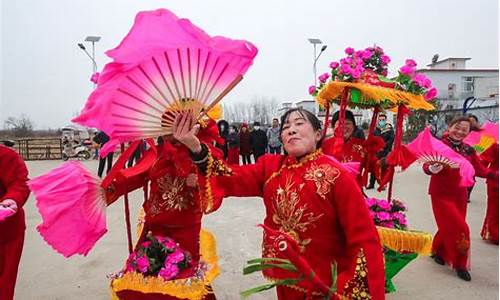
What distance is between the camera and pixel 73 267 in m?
4.56

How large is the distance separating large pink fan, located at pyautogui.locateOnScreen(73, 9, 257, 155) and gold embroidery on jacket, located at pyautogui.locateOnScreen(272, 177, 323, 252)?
60 centimetres

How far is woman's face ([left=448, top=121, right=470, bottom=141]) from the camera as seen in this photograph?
421cm

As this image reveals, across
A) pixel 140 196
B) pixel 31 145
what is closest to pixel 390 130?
pixel 140 196

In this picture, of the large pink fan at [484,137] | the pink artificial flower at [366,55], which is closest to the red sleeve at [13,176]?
the pink artificial flower at [366,55]

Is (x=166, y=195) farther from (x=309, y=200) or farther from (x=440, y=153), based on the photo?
(x=440, y=153)

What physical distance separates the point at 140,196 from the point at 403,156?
274 inches

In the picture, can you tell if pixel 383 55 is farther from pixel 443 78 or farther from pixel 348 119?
pixel 443 78

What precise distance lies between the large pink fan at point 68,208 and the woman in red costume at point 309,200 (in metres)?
0.82

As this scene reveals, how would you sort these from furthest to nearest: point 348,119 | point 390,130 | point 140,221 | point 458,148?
point 390,130
point 458,148
point 348,119
point 140,221

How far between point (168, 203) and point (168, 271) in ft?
1.44

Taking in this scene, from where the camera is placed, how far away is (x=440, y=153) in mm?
3781

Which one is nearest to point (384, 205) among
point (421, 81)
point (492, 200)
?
point (421, 81)

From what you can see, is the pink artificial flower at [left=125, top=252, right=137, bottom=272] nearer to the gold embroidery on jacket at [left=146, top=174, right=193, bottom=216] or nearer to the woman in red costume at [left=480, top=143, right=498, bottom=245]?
the gold embroidery on jacket at [left=146, top=174, right=193, bottom=216]

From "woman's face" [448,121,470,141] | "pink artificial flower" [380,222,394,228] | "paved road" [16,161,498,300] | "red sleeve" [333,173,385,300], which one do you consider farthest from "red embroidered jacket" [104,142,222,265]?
"woman's face" [448,121,470,141]
